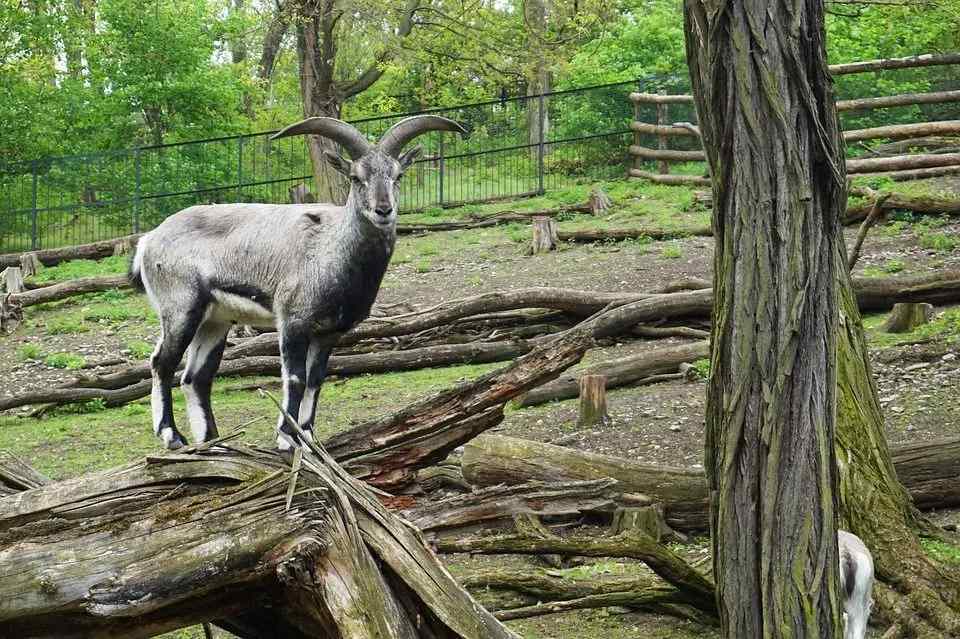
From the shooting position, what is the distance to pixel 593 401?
926 centimetres

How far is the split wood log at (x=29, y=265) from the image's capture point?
1981 centimetres

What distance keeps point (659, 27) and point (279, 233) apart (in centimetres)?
2082

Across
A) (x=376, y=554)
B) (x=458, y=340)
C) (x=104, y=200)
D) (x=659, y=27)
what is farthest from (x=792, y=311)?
(x=659, y=27)

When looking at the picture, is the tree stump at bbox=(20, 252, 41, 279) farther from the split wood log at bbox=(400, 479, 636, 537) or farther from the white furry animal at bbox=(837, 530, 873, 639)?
the white furry animal at bbox=(837, 530, 873, 639)

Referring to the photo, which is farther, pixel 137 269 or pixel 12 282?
pixel 12 282

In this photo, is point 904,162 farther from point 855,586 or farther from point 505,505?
point 855,586

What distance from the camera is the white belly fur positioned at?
8.47 m

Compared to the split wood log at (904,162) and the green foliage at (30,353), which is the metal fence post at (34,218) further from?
the split wood log at (904,162)

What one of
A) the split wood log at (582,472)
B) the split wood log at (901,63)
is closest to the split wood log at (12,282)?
the split wood log at (582,472)

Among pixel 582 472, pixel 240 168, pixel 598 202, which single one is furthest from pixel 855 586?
pixel 240 168

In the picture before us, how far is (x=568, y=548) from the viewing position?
5.83 meters

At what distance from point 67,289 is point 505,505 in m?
12.1

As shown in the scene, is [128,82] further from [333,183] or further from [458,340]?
[458,340]

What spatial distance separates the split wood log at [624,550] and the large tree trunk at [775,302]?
1.36 m
